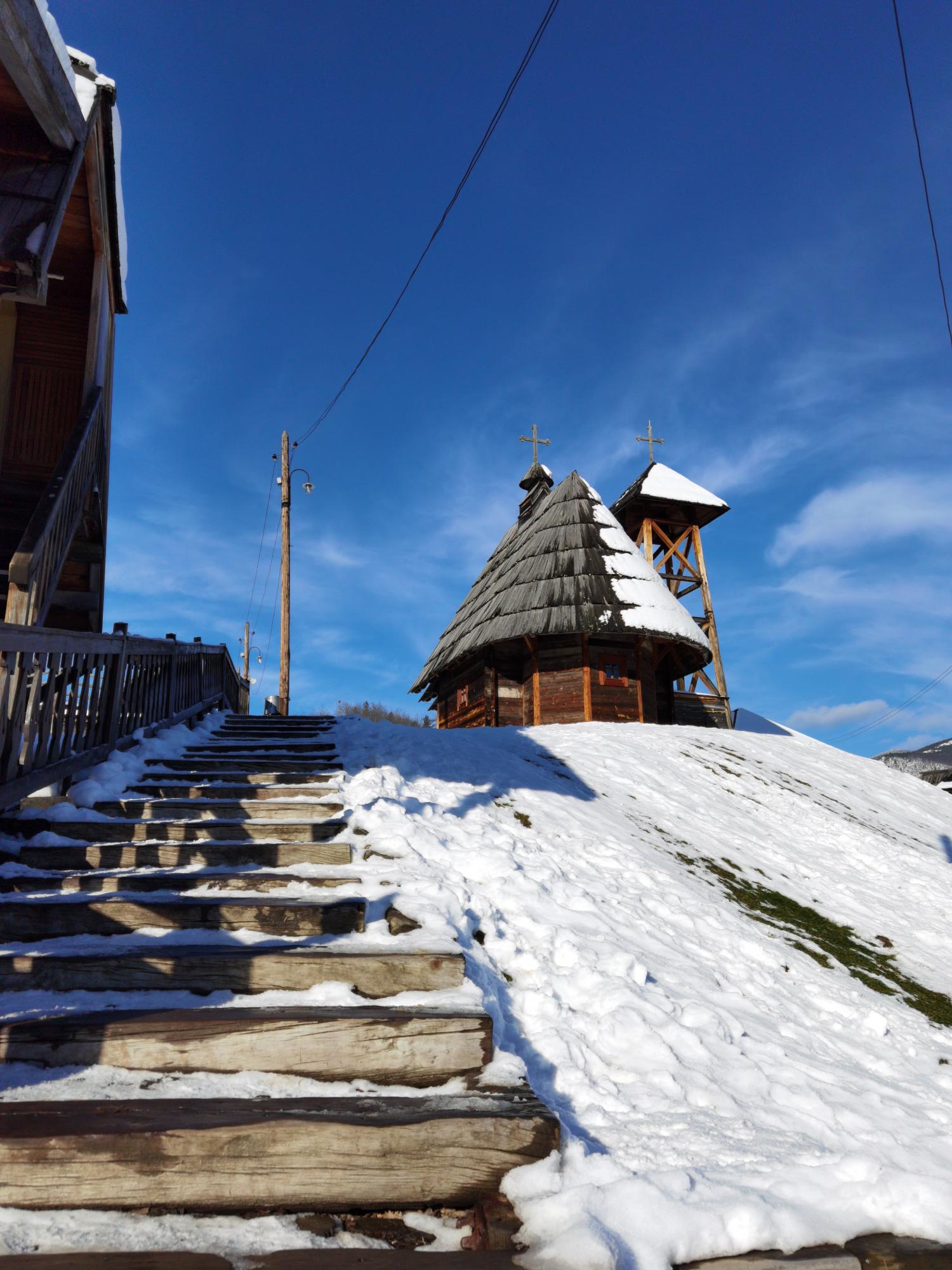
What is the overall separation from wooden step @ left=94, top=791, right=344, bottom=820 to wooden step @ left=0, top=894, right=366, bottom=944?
1.45 m

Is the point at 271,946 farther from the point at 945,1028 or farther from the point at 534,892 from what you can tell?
the point at 945,1028

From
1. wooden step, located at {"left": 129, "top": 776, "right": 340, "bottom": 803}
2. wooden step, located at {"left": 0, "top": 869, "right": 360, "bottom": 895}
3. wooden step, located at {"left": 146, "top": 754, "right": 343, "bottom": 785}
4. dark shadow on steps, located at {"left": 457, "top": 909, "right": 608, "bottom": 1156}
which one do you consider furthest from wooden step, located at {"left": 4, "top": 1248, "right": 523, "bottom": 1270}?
wooden step, located at {"left": 146, "top": 754, "right": 343, "bottom": 785}

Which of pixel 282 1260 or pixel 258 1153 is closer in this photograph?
pixel 282 1260

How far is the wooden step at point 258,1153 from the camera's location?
2.09 metres

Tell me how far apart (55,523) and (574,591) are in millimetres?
12137

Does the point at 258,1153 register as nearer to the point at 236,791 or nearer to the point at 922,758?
the point at 236,791

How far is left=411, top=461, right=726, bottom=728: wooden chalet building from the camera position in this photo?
1659 cm

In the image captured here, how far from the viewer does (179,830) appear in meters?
4.81

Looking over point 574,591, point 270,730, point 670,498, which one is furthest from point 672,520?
point 270,730

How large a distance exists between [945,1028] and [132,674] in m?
6.91

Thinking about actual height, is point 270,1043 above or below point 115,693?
below

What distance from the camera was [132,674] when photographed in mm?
6879

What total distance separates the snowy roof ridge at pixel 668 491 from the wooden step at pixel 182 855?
22.4m

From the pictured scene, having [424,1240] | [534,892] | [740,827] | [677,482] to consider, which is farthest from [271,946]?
[677,482]
